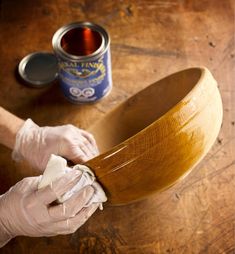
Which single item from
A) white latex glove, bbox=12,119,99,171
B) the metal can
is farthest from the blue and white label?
white latex glove, bbox=12,119,99,171

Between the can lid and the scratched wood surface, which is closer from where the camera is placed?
the scratched wood surface

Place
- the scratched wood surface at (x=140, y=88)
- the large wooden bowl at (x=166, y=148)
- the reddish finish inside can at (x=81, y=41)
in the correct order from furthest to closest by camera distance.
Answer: the reddish finish inside can at (x=81, y=41) < the scratched wood surface at (x=140, y=88) < the large wooden bowl at (x=166, y=148)

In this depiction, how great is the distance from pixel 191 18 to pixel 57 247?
0.70m

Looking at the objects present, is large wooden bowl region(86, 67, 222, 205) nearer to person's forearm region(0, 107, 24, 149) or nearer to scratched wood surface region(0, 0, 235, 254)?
scratched wood surface region(0, 0, 235, 254)

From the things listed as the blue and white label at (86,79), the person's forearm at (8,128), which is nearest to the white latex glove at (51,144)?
the person's forearm at (8,128)

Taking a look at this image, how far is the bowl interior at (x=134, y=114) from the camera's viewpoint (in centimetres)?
84

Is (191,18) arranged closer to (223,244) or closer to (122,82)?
(122,82)

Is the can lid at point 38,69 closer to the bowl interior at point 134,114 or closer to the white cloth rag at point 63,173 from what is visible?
the bowl interior at point 134,114

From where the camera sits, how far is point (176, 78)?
32.0 inches

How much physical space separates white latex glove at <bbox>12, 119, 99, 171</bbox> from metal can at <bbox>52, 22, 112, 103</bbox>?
13 centimetres

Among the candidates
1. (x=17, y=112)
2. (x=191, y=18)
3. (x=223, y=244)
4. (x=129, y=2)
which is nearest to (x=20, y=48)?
(x=17, y=112)

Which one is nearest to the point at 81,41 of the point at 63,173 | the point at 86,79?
the point at 86,79

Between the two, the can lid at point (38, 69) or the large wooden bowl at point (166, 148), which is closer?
A: the large wooden bowl at point (166, 148)

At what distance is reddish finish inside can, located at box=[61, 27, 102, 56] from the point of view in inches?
37.0
